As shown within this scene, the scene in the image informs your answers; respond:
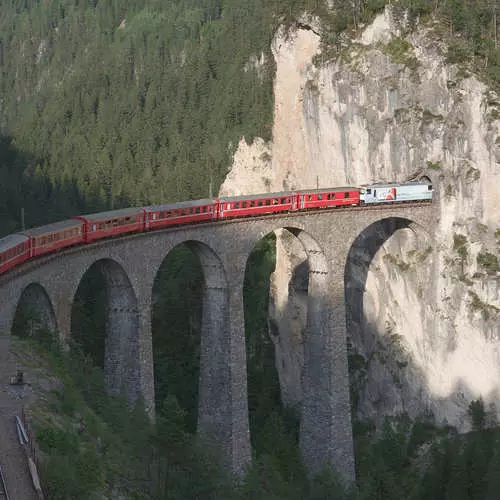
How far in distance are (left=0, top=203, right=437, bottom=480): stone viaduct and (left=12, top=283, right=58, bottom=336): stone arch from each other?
0.23 ft

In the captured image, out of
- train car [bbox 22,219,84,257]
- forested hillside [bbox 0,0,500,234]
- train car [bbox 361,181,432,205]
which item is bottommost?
train car [bbox 22,219,84,257]

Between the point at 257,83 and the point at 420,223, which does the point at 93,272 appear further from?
the point at 420,223

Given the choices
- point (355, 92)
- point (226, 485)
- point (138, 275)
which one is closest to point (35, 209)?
point (355, 92)

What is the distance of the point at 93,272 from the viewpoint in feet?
258

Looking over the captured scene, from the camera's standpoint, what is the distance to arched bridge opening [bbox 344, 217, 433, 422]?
58312mm

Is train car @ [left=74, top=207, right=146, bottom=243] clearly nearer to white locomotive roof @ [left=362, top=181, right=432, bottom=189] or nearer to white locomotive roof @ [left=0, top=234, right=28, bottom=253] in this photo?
white locomotive roof @ [left=0, top=234, right=28, bottom=253]

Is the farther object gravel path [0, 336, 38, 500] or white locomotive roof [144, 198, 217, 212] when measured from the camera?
white locomotive roof [144, 198, 217, 212]

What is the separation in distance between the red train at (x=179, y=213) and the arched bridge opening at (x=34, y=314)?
5.64 ft

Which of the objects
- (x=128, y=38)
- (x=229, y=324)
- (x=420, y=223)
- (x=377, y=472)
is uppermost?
(x=128, y=38)

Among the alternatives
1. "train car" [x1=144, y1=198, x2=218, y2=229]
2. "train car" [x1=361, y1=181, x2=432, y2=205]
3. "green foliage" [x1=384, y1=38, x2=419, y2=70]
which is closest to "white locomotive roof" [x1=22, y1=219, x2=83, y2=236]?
"train car" [x1=144, y1=198, x2=218, y2=229]

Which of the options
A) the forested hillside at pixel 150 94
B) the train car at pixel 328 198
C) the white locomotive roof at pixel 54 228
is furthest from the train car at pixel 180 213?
the forested hillside at pixel 150 94

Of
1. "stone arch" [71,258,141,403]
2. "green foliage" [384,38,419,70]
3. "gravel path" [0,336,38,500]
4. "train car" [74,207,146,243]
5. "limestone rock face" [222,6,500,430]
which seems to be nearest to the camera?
"gravel path" [0,336,38,500]

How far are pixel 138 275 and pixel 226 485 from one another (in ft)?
55.1

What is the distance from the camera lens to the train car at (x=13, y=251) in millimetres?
40094
